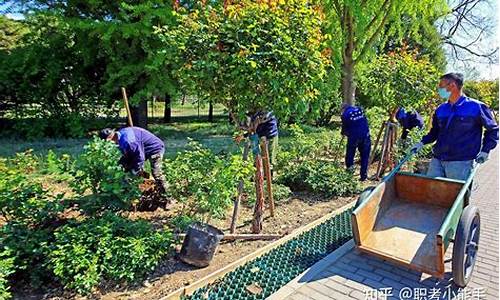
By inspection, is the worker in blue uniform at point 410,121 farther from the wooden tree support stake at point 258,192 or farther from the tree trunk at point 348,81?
the wooden tree support stake at point 258,192

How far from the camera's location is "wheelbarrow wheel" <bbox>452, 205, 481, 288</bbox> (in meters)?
3.12

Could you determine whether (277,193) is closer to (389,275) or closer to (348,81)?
(389,275)

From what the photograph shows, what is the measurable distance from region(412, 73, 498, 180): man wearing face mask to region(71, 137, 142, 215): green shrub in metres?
3.51

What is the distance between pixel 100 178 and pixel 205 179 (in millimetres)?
1118


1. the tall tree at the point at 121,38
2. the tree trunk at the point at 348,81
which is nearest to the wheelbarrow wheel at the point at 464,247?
the tree trunk at the point at 348,81

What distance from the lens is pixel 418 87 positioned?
7012 mm

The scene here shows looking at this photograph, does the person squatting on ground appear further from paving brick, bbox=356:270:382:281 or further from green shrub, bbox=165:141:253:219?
paving brick, bbox=356:270:382:281

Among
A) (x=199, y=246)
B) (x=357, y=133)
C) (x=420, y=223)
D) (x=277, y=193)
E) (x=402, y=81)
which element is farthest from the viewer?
(x=357, y=133)

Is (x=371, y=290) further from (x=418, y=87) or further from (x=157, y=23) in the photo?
(x=157, y=23)

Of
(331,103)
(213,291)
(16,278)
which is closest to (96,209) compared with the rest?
(16,278)

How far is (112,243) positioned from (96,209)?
63cm

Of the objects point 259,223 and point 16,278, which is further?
point 259,223

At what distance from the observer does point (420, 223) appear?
3.97 meters

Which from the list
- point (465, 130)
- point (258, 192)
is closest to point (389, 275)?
point (258, 192)
